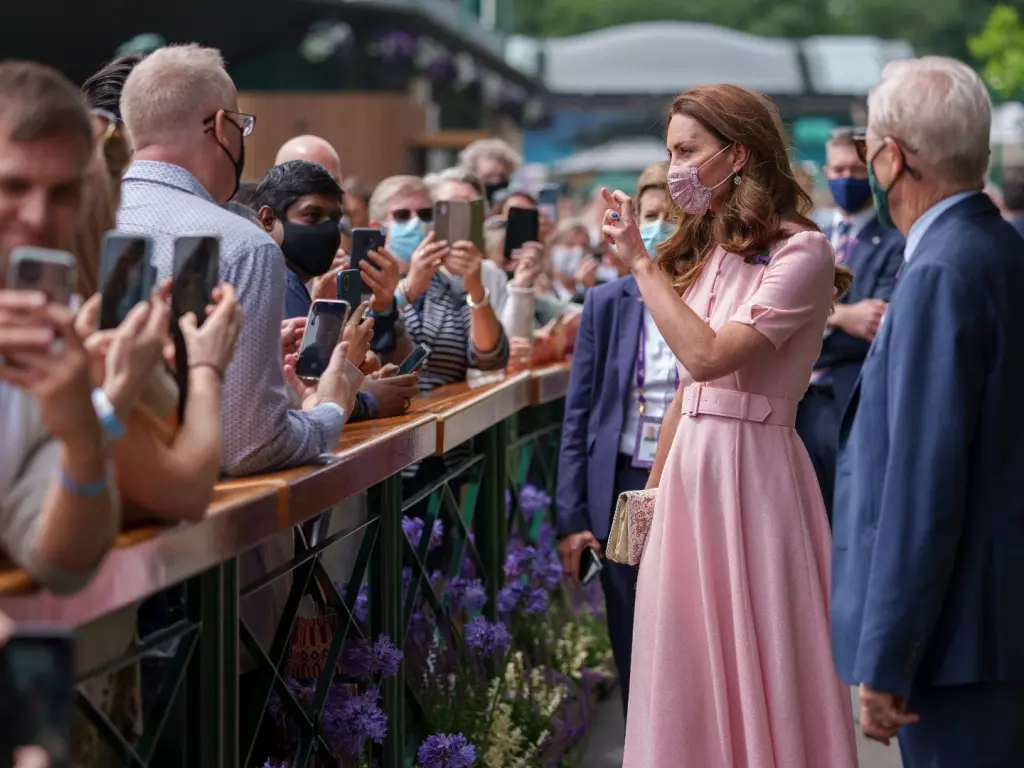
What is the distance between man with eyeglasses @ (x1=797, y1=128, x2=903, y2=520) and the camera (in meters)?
7.26

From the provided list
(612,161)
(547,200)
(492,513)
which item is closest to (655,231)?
(492,513)

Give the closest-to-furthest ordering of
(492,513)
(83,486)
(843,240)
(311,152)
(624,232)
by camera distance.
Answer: (83,486)
(624,232)
(311,152)
(492,513)
(843,240)

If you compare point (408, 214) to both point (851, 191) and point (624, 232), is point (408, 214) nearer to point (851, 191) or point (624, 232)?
point (851, 191)

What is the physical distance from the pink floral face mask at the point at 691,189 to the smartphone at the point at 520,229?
315 cm

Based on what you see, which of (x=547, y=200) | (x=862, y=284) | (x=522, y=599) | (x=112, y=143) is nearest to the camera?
(x=112, y=143)

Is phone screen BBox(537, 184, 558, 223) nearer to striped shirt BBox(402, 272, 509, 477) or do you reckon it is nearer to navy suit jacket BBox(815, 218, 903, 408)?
navy suit jacket BBox(815, 218, 903, 408)

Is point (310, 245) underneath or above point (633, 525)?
above

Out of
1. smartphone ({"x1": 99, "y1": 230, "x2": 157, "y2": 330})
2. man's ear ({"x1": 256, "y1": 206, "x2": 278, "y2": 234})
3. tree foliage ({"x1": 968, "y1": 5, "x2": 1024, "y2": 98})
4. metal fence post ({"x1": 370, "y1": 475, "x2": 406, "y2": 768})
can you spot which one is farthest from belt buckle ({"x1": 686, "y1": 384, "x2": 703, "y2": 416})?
tree foliage ({"x1": 968, "y1": 5, "x2": 1024, "y2": 98})

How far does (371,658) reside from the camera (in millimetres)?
4332

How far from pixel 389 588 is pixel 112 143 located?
2077 mm

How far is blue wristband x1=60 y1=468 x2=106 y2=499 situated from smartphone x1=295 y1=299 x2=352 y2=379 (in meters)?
1.72

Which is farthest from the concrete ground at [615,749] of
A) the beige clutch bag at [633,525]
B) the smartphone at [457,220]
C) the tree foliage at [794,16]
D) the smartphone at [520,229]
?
the tree foliage at [794,16]

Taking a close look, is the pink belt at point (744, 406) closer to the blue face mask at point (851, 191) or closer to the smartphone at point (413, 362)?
the smartphone at point (413, 362)

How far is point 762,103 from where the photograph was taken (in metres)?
4.34
